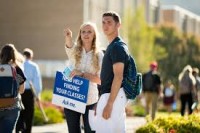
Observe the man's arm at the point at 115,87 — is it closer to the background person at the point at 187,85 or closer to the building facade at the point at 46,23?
the background person at the point at 187,85

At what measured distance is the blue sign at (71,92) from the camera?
8.81 meters

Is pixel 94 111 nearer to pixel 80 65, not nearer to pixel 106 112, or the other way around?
pixel 106 112

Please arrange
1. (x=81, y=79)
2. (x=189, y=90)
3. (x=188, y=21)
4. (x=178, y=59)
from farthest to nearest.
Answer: (x=188, y=21) → (x=178, y=59) → (x=189, y=90) → (x=81, y=79)

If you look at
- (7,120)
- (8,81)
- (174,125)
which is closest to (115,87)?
(8,81)

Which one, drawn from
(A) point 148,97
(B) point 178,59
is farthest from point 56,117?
(B) point 178,59

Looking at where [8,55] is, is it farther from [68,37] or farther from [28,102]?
[28,102]

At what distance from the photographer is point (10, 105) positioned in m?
9.68

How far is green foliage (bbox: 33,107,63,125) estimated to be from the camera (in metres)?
21.1

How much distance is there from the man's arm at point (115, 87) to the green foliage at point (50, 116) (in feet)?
45.0

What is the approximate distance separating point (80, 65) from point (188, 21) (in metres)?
110

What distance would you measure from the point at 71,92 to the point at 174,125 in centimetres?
251

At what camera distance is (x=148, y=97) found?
2181 cm

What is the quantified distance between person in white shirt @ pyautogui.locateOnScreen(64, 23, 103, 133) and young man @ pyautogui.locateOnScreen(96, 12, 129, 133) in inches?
46.2

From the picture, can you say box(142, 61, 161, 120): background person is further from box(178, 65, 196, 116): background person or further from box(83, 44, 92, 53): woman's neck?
box(83, 44, 92, 53): woman's neck
